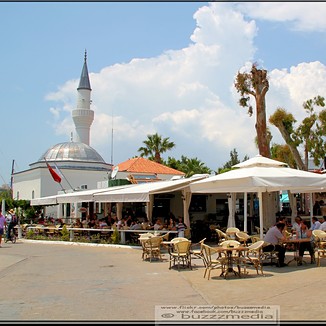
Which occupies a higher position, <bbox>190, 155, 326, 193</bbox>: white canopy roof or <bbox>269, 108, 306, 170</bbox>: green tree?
<bbox>269, 108, 306, 170</bbox>: green tree

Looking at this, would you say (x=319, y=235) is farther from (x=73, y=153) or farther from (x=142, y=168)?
(x=73, y=153)

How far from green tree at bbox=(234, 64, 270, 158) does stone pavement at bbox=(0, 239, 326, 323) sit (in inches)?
378

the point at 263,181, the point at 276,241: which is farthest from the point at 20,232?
the point at 276,241

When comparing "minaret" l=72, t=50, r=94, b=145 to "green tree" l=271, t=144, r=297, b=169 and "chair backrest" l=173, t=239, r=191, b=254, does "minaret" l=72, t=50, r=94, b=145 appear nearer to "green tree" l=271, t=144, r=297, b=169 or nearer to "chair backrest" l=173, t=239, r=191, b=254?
"green tree" l=271, t=144, r=297, b=169

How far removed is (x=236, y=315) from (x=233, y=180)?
5.77 metres

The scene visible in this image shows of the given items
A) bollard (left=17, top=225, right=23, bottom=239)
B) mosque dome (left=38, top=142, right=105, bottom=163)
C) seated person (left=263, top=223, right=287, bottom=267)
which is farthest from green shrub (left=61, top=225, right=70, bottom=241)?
mosque dome (left=38, top=142, right=105, bottom=163)

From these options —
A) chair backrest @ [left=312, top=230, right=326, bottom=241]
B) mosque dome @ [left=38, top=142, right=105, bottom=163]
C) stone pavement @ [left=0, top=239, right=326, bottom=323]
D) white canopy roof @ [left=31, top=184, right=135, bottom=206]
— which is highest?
mosque dome @ [left=38, top=142, right=105, bottom=163]

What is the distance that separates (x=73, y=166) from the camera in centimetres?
4538

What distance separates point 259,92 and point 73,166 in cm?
2764

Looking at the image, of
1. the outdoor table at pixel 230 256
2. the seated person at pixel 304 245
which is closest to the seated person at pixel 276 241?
the seated person at pixel 304 245

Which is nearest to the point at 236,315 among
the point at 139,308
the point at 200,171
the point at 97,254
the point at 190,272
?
the point at 139,308

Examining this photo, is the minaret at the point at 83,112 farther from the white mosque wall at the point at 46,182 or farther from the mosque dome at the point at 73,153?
the white mosque wall at the point at 46,182

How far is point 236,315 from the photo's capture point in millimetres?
6480

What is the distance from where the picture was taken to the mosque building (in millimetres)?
43469
